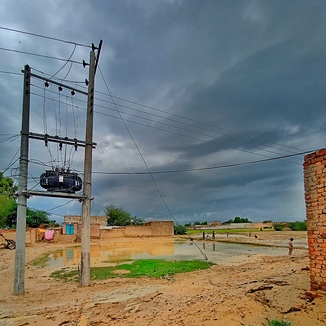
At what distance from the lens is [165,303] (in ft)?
27.5

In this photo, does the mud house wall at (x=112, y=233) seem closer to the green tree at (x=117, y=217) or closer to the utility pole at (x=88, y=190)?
the green tree at (x=117, y=217)

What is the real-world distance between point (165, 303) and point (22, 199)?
21.5 ft

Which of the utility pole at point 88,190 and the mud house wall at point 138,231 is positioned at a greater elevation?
the utility pole at point 88,190

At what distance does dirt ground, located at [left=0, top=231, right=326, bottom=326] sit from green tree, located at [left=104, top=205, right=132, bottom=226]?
180 feet

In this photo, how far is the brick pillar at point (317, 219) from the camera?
626cm

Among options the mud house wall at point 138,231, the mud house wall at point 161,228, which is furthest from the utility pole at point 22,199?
the mud house wall at point 161,228

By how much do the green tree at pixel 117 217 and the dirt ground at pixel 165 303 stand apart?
54.9 meters

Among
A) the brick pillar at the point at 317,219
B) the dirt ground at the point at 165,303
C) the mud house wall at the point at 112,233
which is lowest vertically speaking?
the mud house wall at the point at 112,233

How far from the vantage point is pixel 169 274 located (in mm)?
13930

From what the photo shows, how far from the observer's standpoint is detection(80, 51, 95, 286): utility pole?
11.7 meters

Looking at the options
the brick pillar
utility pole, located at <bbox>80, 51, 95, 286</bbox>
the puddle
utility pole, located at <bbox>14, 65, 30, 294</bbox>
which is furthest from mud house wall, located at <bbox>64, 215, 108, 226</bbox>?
the brick pillar

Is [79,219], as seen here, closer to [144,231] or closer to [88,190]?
[144,231]

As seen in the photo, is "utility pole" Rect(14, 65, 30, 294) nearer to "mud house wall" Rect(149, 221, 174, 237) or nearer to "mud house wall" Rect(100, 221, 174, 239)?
"mud house wall" Rect(100, 221, 174, 239)

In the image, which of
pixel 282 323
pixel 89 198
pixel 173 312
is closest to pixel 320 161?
pixel 282 323
